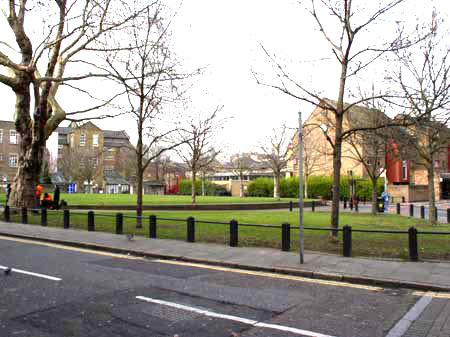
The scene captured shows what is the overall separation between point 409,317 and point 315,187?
5110 centimetres

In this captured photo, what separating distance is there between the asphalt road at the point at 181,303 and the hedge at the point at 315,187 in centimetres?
4315

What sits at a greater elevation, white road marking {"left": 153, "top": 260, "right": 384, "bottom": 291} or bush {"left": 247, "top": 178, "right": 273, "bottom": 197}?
bush {"left": 247, "top": 178, "right": 273, "bottom": 197}

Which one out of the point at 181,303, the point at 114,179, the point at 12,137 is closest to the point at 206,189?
the point at 114,179

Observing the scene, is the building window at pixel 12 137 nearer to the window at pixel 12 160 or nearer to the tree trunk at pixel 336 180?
the window at pixel 12 160

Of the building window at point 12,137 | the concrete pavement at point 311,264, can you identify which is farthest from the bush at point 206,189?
the concrete pavement at point 311,264

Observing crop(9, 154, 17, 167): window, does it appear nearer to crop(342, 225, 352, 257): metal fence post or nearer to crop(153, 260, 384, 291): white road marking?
crop(153, 260, 384, 291): white road marking

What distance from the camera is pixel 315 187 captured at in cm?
5619

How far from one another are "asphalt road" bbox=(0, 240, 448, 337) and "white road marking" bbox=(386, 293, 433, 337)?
0.25 ft

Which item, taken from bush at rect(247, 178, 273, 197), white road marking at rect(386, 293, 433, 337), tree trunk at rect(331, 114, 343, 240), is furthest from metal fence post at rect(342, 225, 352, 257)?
bush at rect(247, 178, 273, 197)

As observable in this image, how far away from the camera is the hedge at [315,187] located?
52.4 metres

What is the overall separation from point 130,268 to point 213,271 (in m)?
1.88

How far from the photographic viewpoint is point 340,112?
40.5ft

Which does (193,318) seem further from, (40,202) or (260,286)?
(40,202)

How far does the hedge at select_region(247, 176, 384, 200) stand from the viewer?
52.4 meters
